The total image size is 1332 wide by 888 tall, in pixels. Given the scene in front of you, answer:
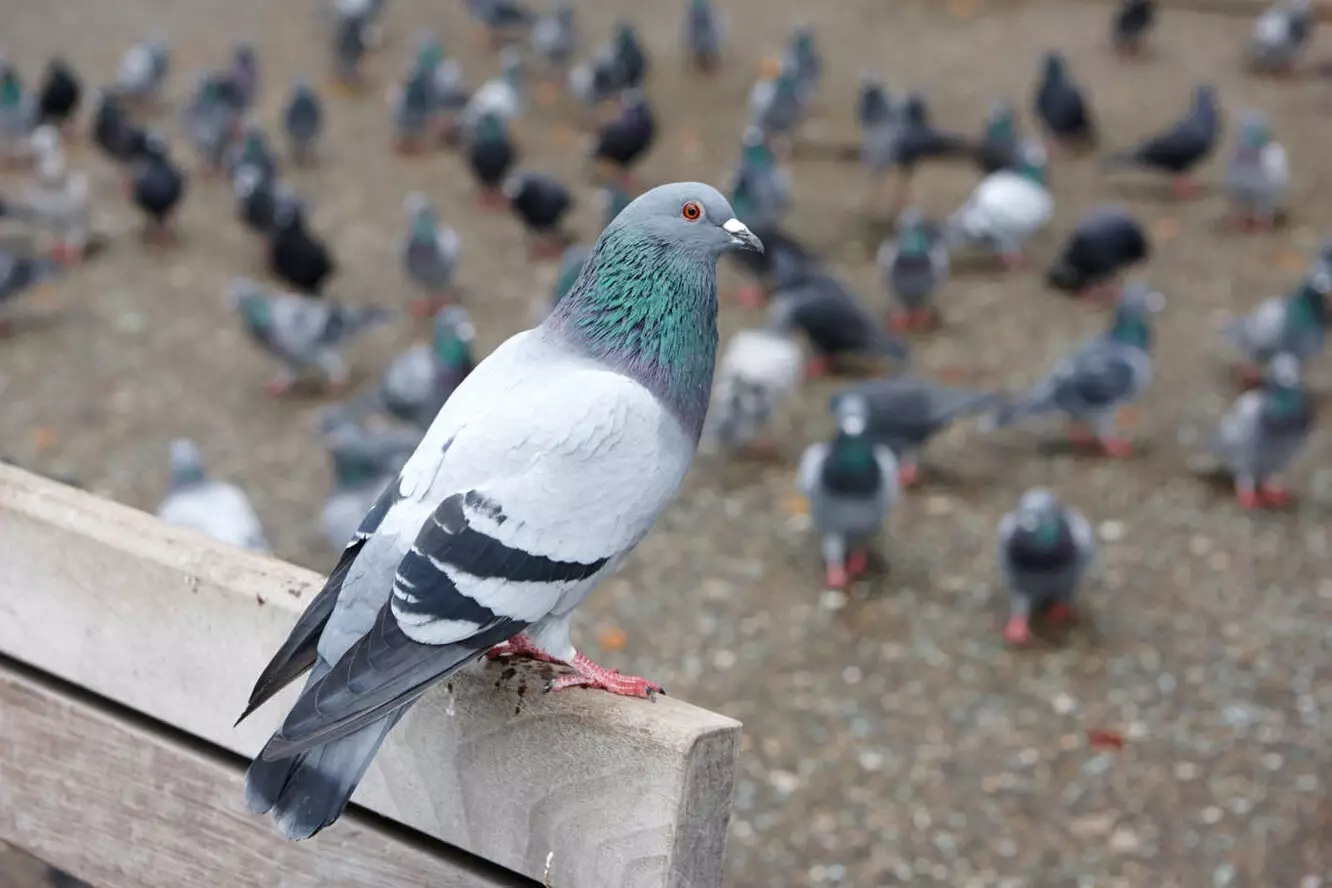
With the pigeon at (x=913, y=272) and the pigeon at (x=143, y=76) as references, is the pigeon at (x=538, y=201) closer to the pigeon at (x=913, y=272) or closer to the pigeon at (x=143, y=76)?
the pigeon at (x=913, y=272)

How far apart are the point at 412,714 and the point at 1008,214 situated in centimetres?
603

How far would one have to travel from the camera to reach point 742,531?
5.37m

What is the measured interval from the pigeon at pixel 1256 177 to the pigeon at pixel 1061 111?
1046 millimetres

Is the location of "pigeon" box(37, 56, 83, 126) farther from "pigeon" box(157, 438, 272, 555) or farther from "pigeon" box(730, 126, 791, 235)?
"pigeon" box(157, 438, 272, 555)

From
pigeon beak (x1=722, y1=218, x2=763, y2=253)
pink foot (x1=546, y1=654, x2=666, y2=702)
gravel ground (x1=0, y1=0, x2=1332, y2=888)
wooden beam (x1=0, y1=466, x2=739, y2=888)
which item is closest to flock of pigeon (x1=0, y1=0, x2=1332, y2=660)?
gravel ground (x1=0, y1=0, x2=1332, y2=888)

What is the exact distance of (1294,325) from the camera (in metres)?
6.05

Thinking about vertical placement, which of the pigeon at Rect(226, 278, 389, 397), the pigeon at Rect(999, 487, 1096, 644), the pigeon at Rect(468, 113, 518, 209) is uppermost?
the pigeon at Rect(468, 113, 518, 209)

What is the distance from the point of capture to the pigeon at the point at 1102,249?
22.6 feet

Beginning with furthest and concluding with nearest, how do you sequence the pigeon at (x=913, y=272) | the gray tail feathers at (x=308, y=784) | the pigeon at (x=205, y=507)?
1. the pigeon at (x=913, y=272)
2. the pigeon at (x=205, y=507)
3. the gray tail feathers at (x=308, y=784)

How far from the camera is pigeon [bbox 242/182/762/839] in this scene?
1695mm

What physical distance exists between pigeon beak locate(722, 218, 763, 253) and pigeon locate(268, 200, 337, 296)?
5142mm

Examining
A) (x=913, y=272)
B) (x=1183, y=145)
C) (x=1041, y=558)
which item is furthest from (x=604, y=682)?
(x=1183, y=145)

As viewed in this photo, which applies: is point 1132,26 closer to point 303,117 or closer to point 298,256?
point 303,117

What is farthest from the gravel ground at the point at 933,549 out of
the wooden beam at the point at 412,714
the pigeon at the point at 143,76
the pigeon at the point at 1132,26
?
the wooden beam at the point at 412,714
